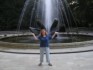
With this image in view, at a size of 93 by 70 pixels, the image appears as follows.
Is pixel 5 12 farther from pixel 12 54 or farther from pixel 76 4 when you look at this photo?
pixel 12 54

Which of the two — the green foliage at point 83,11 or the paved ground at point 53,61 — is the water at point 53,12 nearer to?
the green foliage at point 83,11

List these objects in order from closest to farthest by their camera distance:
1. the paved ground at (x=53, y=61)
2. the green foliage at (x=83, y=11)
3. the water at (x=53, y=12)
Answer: the paved ground at (x=53, y=61) → the water at (x=53, y=12) → the green foliage at (x=83, y=11)

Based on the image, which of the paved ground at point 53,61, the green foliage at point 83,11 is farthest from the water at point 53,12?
the paved ground at point 53,61

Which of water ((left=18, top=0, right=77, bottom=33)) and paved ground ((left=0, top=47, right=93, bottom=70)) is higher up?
water ((left=18, top=0, right=77, bottom=33))

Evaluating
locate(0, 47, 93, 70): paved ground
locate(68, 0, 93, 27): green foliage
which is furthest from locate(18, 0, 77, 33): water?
locate(0, 47, 93, 70): paved ground

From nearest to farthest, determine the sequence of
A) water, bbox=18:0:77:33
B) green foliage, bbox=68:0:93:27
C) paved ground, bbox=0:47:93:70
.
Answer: paved ground, bbox=0:47:93:70 → water, bbox=18:0:77:33 → green foliage, bbox=68:0:93:27

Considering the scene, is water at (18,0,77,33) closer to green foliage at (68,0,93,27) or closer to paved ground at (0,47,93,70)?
green foliage at (68,0,93,27)

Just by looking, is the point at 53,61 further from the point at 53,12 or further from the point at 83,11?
the point at 83,11

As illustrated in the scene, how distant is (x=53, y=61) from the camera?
36.9 ft

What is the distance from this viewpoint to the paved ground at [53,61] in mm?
9994

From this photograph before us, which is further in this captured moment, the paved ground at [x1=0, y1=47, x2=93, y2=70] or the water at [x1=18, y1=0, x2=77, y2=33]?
the water at [x1=18, y1=0, x2=77, y2=33]

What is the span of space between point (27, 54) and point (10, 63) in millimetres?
2242

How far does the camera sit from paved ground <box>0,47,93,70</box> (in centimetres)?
999

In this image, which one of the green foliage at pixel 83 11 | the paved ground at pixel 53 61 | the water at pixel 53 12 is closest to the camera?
the paved ground at pixel 53 61
